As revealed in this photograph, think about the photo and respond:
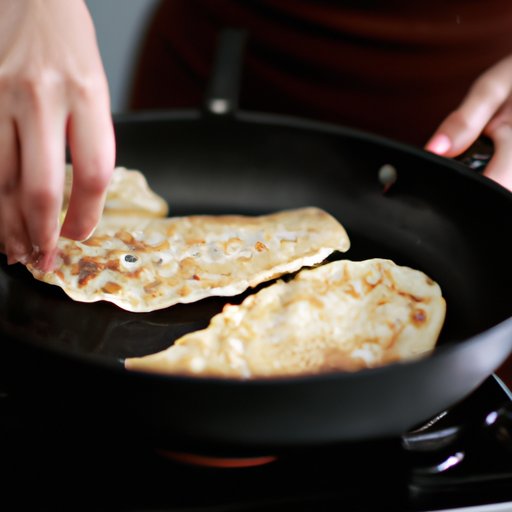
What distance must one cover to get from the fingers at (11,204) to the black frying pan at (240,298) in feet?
0.41

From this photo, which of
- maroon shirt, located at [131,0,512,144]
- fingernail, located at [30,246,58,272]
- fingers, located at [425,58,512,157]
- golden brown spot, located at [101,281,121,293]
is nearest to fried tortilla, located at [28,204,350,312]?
golden brown spot, located at [101,281,121,293]

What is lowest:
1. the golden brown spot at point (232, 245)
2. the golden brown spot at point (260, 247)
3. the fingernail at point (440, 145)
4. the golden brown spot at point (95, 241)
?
the golden brown spot at point (95, 241)

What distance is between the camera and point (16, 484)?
0.70m

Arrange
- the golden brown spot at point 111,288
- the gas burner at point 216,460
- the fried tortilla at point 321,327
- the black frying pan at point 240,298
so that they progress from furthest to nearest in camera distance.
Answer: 1. the golden brown spot at point 111,288
2. the fried tortilla at point 321,327
3. the gas burner at point 216,460
4. the black frying pan at point 240,298

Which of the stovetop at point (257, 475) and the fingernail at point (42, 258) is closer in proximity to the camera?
the stovetop at point (257, 475)

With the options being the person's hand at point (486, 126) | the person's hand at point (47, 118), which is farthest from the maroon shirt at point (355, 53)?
the person's hand at point (47, 118)

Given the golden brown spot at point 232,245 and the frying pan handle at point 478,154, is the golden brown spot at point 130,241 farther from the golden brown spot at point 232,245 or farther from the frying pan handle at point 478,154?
the frying pan handle at point 478,154

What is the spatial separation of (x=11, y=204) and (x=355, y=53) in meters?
0.81

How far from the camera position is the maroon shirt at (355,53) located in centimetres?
131

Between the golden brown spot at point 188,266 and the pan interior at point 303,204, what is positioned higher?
the pan interior at point 303,204

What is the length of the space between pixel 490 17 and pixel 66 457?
1.07 m

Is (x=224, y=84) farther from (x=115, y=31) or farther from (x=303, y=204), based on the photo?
(x=115, y=31)

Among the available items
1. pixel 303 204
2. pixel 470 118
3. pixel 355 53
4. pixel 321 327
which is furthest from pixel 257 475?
pixel 355 53

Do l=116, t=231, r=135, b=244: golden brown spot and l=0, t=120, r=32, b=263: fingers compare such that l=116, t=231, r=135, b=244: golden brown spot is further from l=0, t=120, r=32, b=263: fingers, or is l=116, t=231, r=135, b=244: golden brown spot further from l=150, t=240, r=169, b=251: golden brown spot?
l=0, t=120, r=32, b=263: fingers
